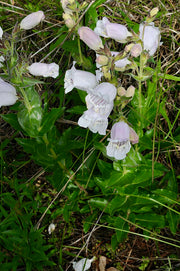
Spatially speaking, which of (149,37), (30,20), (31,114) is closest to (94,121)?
(31,114)

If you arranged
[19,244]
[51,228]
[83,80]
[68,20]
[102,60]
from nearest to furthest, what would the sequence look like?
[102,60], [83,80], [68,20], [19,244], [51,228]

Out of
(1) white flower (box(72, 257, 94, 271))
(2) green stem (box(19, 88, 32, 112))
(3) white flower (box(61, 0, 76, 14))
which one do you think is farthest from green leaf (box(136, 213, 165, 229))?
(3) white flower (box(61, 0, 76, 14))

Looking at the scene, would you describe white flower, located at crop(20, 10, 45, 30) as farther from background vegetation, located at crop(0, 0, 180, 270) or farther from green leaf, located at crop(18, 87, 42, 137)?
green leaf, located at crop(18, 87, 42, 137)

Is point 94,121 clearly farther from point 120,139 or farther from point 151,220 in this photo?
point 151,220

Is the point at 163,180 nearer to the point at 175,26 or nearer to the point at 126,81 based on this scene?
the point at 126,81

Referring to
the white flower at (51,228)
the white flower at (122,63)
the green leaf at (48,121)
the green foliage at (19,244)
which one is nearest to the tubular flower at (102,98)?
the white flower at (122,63)

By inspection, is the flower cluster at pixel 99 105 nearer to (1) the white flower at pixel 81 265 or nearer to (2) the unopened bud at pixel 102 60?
(2) the unopened bud at pixel 102 60
